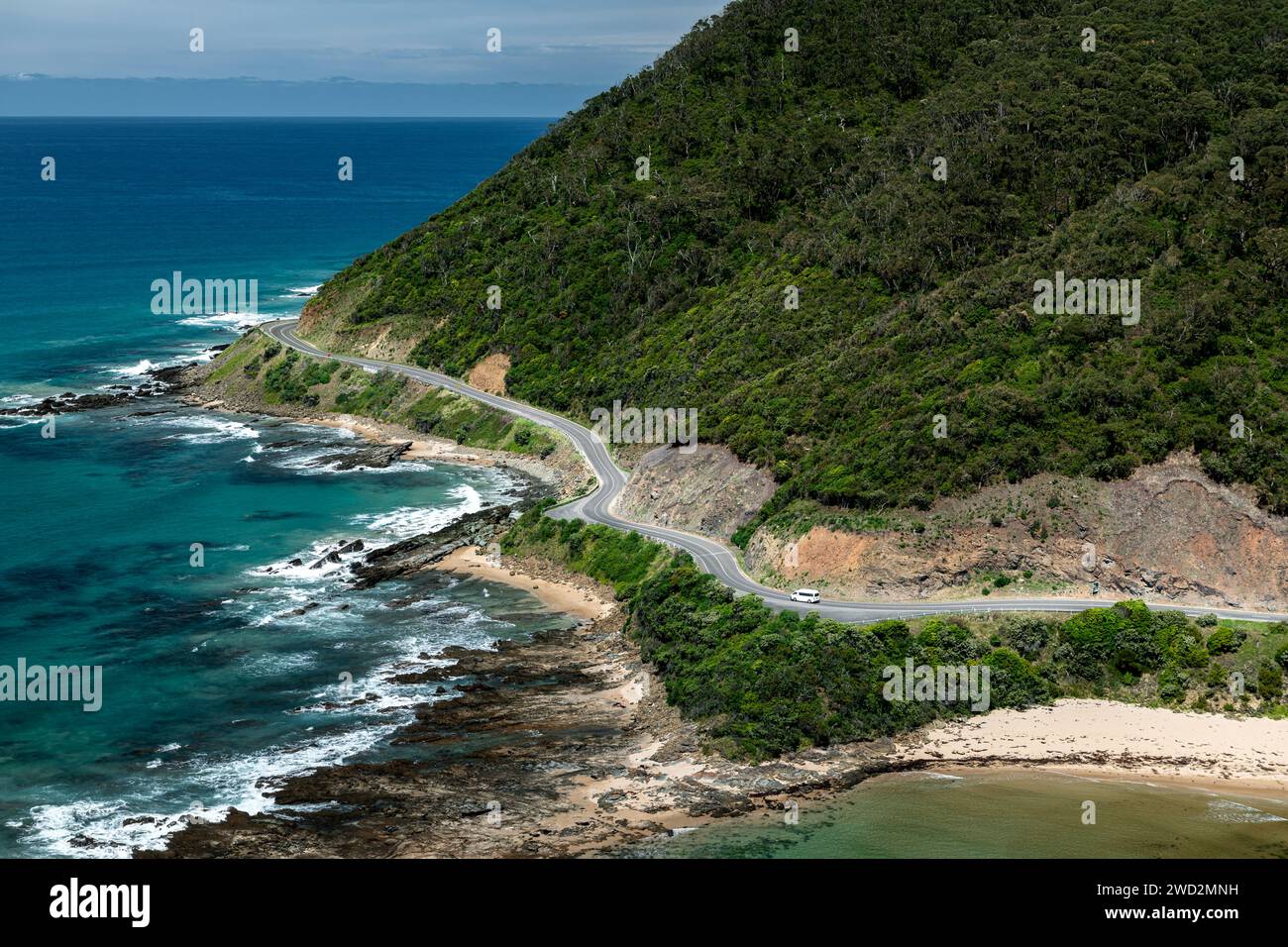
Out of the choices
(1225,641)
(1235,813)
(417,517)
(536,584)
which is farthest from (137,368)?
(1235,813)

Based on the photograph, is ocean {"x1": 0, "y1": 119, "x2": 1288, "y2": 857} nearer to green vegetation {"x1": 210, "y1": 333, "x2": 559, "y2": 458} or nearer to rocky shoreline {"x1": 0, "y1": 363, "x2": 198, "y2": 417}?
rocky shoreline {"x1": 0, "y1": 363, "x2": 198, "y2": 417}

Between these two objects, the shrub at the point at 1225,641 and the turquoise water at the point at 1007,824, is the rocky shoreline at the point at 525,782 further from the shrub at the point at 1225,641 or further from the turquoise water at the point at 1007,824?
the shrub at the point at 1225,641

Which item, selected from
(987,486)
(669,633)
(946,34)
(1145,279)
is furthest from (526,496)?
(946,34)

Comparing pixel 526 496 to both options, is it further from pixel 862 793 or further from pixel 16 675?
pixel 862 793

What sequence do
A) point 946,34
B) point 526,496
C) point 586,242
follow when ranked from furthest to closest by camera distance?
point 946,34 → point 586,242 → point 526,496

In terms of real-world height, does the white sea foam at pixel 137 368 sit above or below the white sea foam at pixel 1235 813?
above

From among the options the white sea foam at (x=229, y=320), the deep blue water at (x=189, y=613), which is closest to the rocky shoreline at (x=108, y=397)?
the deep blue water at (x=189, y=613)

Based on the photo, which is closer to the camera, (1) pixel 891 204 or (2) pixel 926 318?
(2) pixel 926 318
